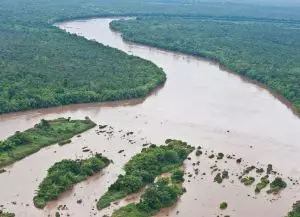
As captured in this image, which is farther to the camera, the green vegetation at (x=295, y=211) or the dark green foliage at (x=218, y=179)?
the dark green foliage at (x=218, y=179)

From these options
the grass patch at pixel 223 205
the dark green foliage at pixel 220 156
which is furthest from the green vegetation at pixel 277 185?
the dark green foliage at pixel 220 156

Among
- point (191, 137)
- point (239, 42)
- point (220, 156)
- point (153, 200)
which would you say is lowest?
point (239, 42)

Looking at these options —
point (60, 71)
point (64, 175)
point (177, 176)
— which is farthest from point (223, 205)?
point (60, 71)

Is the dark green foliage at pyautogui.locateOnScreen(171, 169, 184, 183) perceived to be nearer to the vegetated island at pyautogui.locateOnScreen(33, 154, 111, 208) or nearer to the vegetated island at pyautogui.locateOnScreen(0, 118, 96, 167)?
the vegetated island at pyautogui.locateOnScreen(33, 154, 111, 208)

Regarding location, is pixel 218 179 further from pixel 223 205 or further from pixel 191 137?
pixel 191 137

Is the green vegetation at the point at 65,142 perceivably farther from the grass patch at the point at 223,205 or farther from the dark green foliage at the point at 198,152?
the grass patch at the point at 223,205

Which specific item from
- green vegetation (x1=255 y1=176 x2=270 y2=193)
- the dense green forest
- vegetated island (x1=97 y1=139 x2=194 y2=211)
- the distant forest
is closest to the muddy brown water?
green vegetation (x1=255 y1=176 x2=270 y2=193)

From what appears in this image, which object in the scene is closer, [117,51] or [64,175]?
[64,175]
